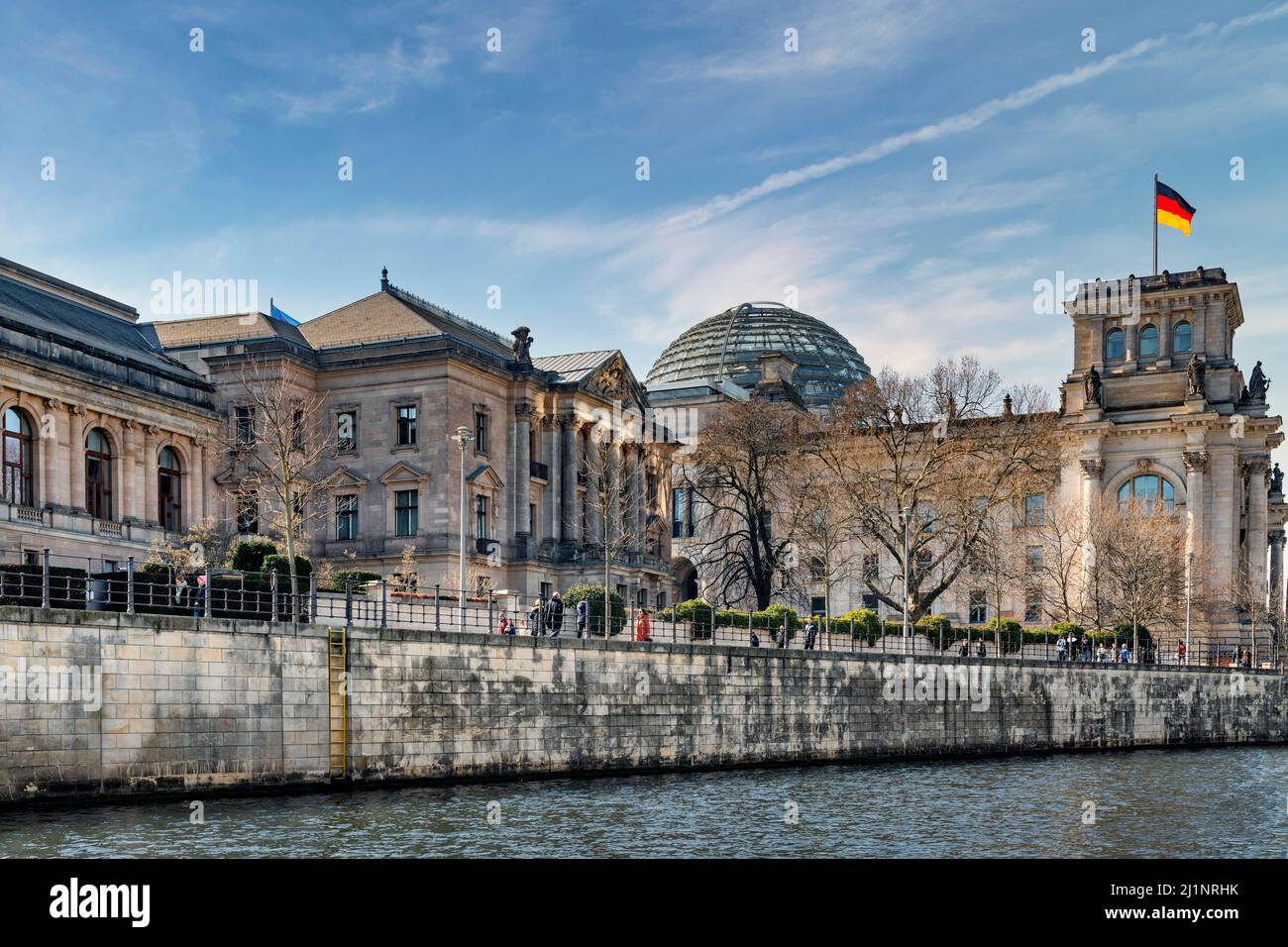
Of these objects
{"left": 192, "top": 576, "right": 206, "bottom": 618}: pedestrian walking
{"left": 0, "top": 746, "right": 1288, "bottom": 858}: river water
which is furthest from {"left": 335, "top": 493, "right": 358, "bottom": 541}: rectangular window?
{"left": 192, "top": 576, "right": 206, "bottom": 618}: pedestrian walking

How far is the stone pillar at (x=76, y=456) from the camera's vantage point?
213 ft

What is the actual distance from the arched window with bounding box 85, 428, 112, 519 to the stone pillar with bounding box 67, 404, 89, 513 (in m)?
0.84

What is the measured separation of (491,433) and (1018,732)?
108ft

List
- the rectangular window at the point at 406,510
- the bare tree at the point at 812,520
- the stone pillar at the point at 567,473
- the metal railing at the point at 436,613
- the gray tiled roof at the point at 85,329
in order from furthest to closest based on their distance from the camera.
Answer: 1. the stone pillar at the point at 567,473
2. the bare tree at the point at 812,520
3. the rectangular window at the point at 406,510
4. the gray tiled roof at the point at 85,329
5. the metal railing at the point at 436,613

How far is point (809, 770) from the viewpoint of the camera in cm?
4900

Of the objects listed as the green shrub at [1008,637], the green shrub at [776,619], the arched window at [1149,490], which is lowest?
the green shrub at [1008,637]

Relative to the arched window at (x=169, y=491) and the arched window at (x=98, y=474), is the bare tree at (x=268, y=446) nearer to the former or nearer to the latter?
the arched window at (x=169, y=491)

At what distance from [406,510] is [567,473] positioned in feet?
38.0

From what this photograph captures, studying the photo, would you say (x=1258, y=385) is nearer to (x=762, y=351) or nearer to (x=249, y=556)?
(x=762, y=351)

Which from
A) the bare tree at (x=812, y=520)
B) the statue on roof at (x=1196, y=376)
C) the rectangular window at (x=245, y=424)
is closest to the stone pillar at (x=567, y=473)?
the bare tree at (x=812, y=520)

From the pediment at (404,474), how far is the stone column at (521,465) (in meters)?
7.18

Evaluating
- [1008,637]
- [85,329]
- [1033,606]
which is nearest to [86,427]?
[85,329]

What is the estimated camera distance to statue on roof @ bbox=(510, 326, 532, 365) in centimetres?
8338
